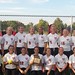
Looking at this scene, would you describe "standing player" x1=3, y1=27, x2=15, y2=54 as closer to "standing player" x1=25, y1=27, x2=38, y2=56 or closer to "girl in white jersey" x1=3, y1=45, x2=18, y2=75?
"standing player" x1=25, y1=27, x2=38, y2=56

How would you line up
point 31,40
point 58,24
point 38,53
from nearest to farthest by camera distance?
point 38,53, point 31,40, point 58,24

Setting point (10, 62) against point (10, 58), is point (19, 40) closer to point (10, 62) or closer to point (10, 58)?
point (10, 58)

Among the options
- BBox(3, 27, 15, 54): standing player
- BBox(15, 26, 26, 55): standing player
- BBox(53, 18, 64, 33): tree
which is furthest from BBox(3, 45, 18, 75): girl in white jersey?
BBox(53, 18, 64, 33): tree

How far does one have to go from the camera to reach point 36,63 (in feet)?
42.5

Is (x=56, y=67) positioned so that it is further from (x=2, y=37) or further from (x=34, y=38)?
(x=2, y=37)

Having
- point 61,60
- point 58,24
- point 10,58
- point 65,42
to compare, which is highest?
point 58,24

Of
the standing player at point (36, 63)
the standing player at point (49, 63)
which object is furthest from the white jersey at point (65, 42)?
the standing player at point (36, 63)

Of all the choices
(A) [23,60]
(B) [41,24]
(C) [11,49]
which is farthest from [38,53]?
(B) [41,24]

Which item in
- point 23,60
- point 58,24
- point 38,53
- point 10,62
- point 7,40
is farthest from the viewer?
point 58,24

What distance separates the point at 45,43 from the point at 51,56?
0.87 metres

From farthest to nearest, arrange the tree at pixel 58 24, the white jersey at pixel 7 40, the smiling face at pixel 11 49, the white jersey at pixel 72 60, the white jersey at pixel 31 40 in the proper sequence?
the tree at pixel 58 24, the white jersey at pixel 31 40, the white jersey at pixel 7 40, the white jersey at pixel 72 60, the smiling face at pixel 11 49

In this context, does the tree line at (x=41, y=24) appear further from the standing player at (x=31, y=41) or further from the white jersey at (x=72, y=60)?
the white jersey at (x=72, y=60)

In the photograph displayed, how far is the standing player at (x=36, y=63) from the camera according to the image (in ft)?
42.5

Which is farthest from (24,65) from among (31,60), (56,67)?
(56,67)
